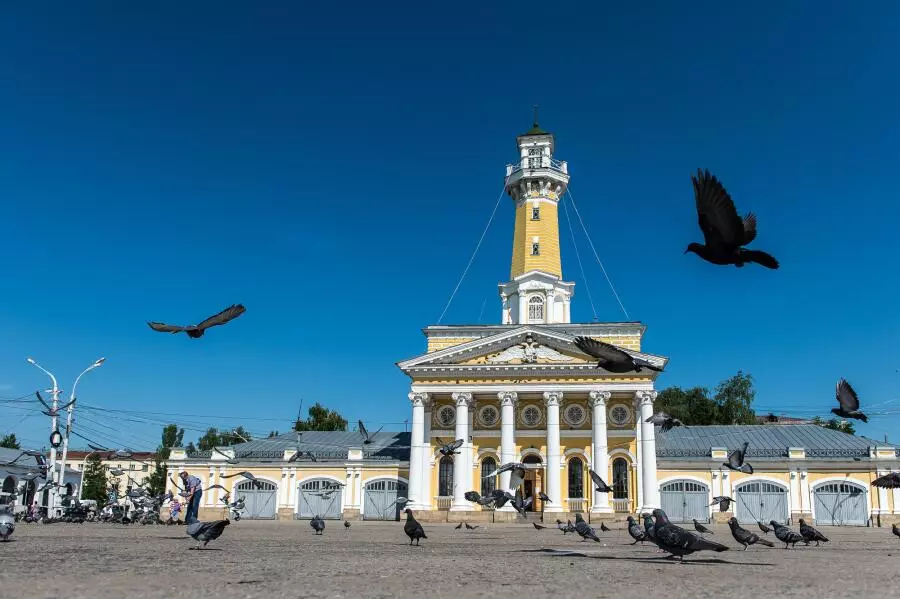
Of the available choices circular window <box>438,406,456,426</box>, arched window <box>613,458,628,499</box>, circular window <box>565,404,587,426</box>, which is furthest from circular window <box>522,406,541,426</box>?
arched window <box>613,458,628,499</box>

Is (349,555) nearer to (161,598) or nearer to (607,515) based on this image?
(161,598)

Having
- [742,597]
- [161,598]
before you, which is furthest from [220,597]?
[742,597]

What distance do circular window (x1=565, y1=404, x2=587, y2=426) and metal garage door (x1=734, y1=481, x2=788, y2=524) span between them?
9255 millimetres

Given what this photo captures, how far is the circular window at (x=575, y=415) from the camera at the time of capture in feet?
145

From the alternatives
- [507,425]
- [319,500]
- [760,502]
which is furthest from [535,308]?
[319,500]

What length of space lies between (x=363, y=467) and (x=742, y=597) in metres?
38.9

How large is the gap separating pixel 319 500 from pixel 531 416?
541 inches

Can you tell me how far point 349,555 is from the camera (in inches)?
574

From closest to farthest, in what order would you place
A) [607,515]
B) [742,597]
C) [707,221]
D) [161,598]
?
[161,598], [742,597], [707,221], [607,515]

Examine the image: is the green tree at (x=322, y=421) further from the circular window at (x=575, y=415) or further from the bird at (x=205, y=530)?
the bird at (x=205, y=530)

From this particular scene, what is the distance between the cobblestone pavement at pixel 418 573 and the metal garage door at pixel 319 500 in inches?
1176

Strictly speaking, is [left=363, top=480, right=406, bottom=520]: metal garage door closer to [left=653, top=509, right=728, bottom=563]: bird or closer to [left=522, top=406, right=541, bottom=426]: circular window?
[left=522, top=406, right=541, bottom=426]: circular window

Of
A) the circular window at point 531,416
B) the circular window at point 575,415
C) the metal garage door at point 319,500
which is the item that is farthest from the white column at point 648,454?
the metal garage door at point 319,500

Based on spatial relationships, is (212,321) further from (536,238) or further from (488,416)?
(536,238)
